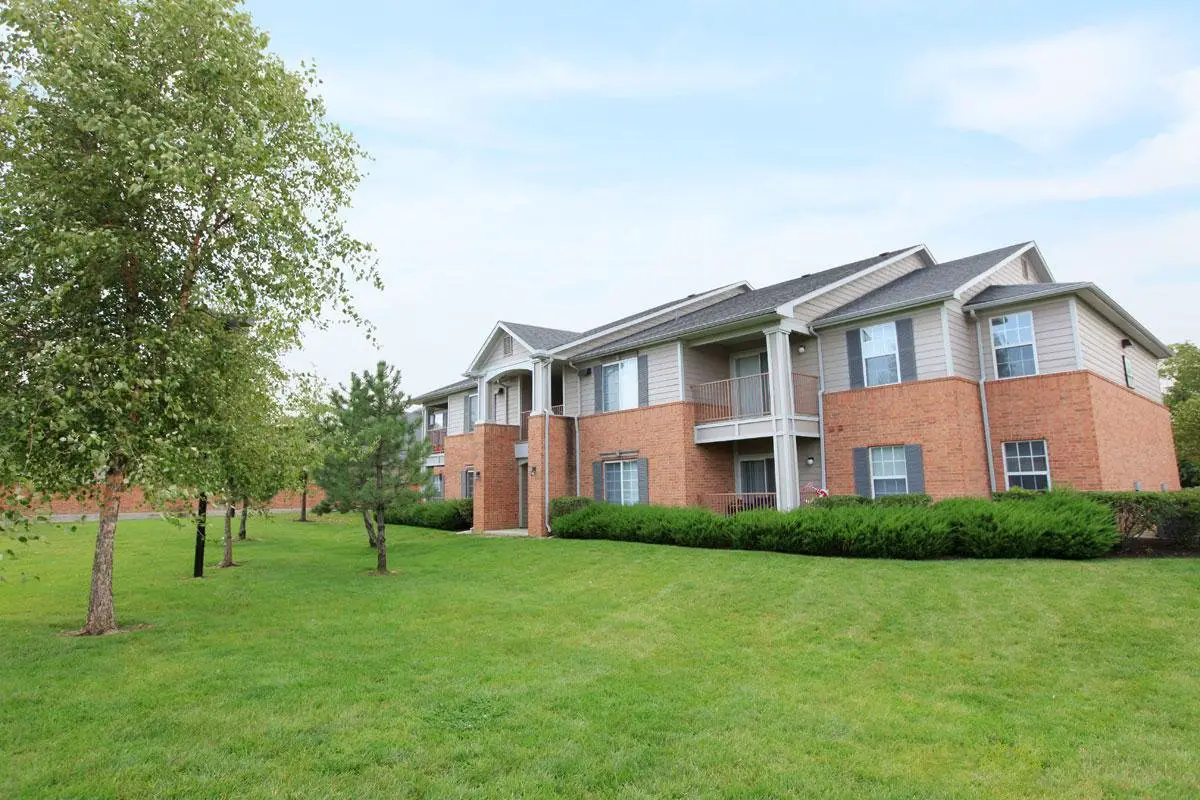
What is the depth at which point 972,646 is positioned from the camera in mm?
7023

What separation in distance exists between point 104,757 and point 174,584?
33.1 ft

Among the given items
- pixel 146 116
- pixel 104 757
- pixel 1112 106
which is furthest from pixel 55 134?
pixel 1112 106

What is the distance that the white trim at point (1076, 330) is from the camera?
14.2 m

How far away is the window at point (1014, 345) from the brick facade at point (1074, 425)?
0.94 ft

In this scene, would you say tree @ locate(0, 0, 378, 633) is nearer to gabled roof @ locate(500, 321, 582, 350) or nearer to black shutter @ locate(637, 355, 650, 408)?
black shutter @ locate(637, 355, 650, 408)

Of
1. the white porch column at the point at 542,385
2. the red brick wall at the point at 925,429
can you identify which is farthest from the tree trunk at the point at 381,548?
the red brick wall at the point at 925,429

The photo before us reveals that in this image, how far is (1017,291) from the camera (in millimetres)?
15406

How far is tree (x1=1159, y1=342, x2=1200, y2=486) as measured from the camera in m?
28.4

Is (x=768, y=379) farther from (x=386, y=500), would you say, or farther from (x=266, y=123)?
(x=266, y=123)

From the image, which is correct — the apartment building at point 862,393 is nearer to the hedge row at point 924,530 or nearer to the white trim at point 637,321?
the white trim at point 637,321

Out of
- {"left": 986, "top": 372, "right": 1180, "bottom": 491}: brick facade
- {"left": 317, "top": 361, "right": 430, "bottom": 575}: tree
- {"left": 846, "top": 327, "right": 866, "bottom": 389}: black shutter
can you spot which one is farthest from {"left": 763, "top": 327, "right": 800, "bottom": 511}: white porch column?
{"left": 317, "top": 361, "right": 430, "bottom": 575}: tree

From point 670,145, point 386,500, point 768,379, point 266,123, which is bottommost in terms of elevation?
point 386,500

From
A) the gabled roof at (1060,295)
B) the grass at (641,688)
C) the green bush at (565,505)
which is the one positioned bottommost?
the grass at (641,688)

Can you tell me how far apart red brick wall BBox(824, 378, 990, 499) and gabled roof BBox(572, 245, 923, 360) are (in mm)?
3090
